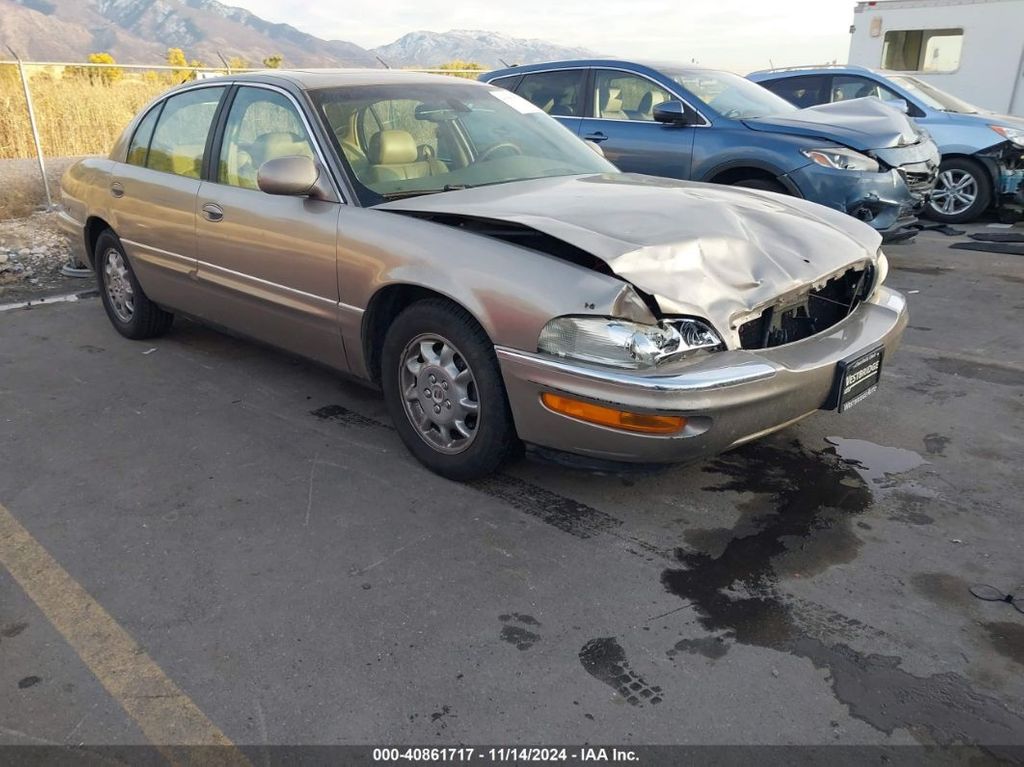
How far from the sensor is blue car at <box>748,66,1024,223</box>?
30.1 feet

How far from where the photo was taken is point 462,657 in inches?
97.3

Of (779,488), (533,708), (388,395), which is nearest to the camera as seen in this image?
(533,708)

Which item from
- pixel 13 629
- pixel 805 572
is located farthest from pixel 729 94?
pixel 13 629

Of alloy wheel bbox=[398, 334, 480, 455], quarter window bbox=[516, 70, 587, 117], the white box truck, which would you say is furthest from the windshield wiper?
the white box truck

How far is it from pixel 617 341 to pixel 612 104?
541 cm

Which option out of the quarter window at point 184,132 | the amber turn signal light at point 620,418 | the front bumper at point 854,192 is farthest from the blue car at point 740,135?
the amber turn signal light at point 620,418

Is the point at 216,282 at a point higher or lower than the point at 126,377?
higher

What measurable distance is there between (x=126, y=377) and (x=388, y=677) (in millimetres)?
3235

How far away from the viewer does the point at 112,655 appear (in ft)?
8.25

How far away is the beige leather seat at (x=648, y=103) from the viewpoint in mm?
7395

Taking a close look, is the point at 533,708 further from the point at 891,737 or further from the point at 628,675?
the point at 891,737

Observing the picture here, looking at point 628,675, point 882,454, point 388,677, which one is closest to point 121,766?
point 388,677

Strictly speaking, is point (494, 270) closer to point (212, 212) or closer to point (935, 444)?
point (212, 212)

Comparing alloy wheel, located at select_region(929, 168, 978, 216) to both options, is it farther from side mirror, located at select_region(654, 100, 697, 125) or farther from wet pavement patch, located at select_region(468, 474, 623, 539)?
wet pavement patch, located at select_region(468, 474, 623, 539)
